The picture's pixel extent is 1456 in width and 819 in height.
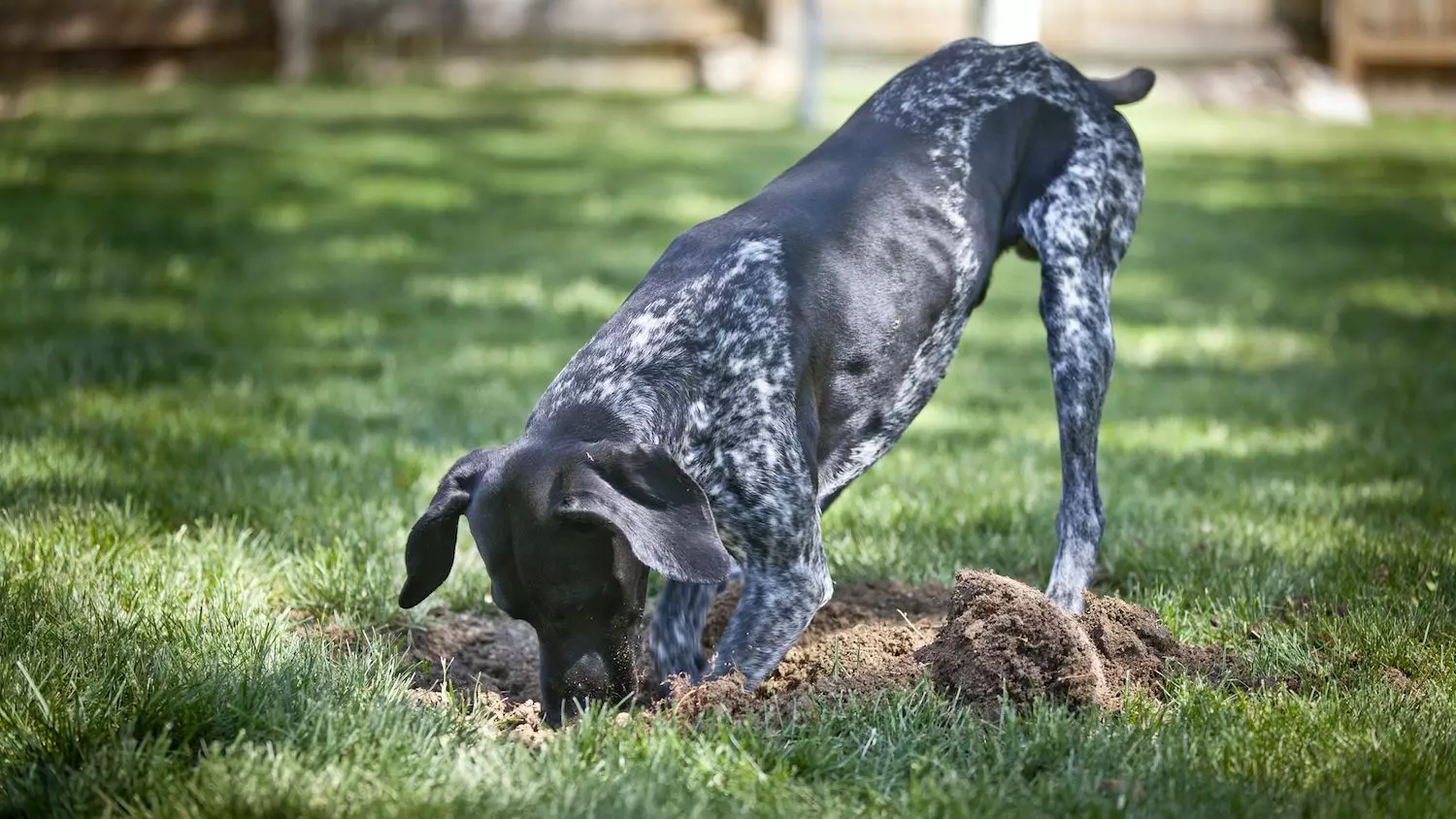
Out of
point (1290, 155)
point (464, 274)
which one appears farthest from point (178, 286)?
A: point (1290, 155)

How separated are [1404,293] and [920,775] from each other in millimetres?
7395

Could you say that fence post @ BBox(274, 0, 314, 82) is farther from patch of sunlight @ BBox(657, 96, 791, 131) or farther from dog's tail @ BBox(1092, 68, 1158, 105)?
dog's tail @ BBox(1092, 68, 1158, 105)

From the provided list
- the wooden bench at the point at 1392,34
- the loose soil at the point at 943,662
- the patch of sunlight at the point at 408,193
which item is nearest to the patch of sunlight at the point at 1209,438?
the loose soil at the point at 943,662

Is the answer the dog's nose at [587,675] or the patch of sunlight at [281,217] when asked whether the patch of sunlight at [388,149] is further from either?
the dog's nose at [587,675]

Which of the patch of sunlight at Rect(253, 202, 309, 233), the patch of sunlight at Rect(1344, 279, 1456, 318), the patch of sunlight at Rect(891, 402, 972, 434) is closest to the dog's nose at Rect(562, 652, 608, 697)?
the patch of sunlight at Rect(891, 402, 972, 434)

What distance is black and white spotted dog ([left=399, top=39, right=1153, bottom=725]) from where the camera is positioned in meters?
3.20

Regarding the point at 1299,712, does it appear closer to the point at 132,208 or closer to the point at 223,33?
the point at 132,208

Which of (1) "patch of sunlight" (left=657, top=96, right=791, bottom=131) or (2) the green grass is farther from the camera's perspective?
(1) "patch of sunlight" (left=657, top=96, right=791, bottom=131)

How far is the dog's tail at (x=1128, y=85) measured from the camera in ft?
14.9

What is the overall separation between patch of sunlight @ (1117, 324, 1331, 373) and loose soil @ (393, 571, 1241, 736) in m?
4.34

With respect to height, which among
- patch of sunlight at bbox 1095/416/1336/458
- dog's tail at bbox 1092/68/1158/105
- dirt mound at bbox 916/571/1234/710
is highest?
dog's tail at bbox 1092/68/1158/105

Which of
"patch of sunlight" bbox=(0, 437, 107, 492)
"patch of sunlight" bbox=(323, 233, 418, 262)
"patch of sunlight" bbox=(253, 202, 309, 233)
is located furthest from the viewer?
"patch of sunlight" bbox=(253, 202, 309, 233)

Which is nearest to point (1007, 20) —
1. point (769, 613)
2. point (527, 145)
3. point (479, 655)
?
point (527, 145)

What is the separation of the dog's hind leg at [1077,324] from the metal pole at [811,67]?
1024cm
